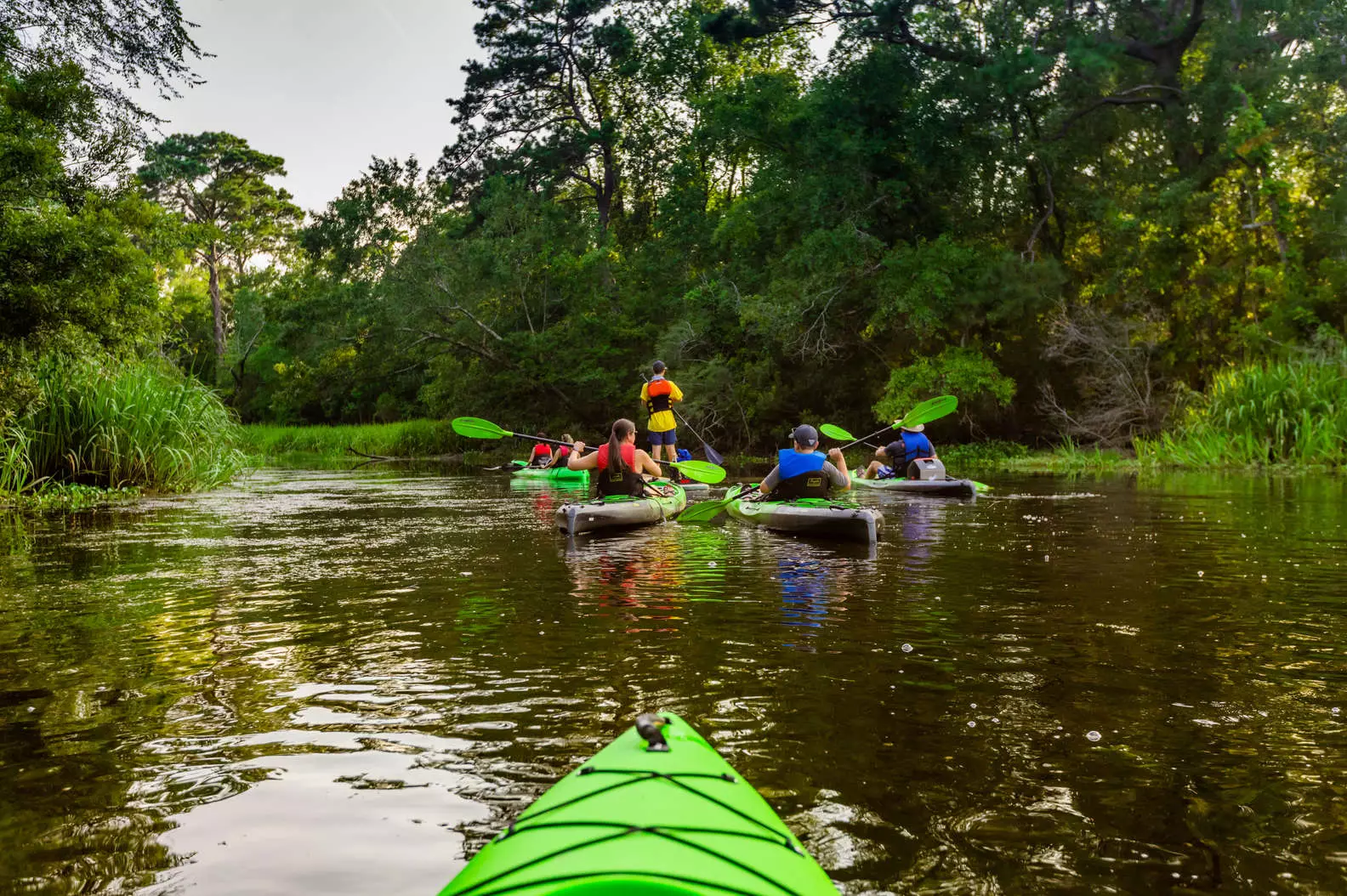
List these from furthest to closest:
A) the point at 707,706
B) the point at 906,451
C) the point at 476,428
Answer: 1. the point at 906,451
2. the point at 476,428
3. the point at 707,706

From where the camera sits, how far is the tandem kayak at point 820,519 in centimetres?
955

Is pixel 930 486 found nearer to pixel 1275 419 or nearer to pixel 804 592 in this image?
pixel 1275 419

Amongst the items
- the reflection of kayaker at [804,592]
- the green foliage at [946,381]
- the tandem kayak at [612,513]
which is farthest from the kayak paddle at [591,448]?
the green foliage at [946,381]

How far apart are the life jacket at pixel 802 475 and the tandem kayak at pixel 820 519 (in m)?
0.09

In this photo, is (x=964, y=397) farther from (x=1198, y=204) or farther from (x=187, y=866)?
(x=187, y=866)

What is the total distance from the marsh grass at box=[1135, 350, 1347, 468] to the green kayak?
1097cm

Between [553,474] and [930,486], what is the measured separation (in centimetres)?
837

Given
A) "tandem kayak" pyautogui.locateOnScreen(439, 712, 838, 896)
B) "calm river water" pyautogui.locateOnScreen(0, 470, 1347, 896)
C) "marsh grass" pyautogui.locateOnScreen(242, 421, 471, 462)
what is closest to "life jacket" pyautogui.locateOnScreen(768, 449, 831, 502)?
"calm river water" pyautogui.locateOnScreen(0, 470, 1347, 896)

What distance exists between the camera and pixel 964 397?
82.4 ft

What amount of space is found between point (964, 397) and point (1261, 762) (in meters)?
22.4

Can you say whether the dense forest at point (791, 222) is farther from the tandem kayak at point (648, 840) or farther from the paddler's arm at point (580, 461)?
the tandem kayak at point (648, 840)

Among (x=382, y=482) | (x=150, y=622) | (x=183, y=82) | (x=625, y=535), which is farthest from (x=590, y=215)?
(x=150, y=622)

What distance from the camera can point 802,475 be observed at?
34.1ft

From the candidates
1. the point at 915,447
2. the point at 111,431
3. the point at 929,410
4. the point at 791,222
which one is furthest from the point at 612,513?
the point at 791,222
